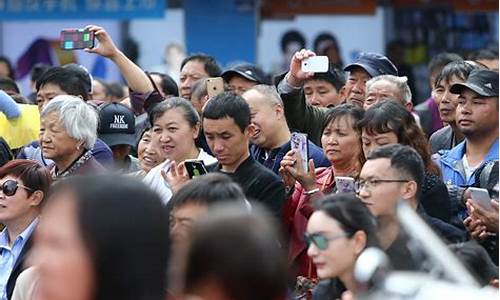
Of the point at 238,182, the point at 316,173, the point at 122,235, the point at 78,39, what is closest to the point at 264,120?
the point at 316,173

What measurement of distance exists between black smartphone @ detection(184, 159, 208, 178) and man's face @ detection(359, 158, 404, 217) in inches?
39.6

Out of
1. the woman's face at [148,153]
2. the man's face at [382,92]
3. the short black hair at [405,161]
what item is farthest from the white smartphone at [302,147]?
the man's face at [382,92]

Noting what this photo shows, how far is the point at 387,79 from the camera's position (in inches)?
323

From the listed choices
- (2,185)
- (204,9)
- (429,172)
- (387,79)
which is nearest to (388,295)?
(429,172)

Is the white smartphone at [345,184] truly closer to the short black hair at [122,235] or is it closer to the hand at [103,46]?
the hand at [103,46]

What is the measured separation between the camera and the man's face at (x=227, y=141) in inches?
263

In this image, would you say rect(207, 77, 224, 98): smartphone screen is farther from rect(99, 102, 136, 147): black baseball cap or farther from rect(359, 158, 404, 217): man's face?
rect(359, 158, 404, 217): man's face

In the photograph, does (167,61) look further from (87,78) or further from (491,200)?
(491,200)

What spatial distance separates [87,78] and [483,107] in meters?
A: 2.99

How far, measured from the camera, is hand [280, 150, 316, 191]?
659cm

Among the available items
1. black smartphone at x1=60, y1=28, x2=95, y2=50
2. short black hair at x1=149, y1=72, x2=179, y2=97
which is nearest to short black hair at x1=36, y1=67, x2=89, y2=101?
black smartphone at x1=60, y1=28, x2=95, y2=50

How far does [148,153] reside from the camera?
7.71 metres

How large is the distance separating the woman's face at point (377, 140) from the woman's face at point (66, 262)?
3.90 m

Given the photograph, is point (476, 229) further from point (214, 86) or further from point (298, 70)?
point (214, 86)
